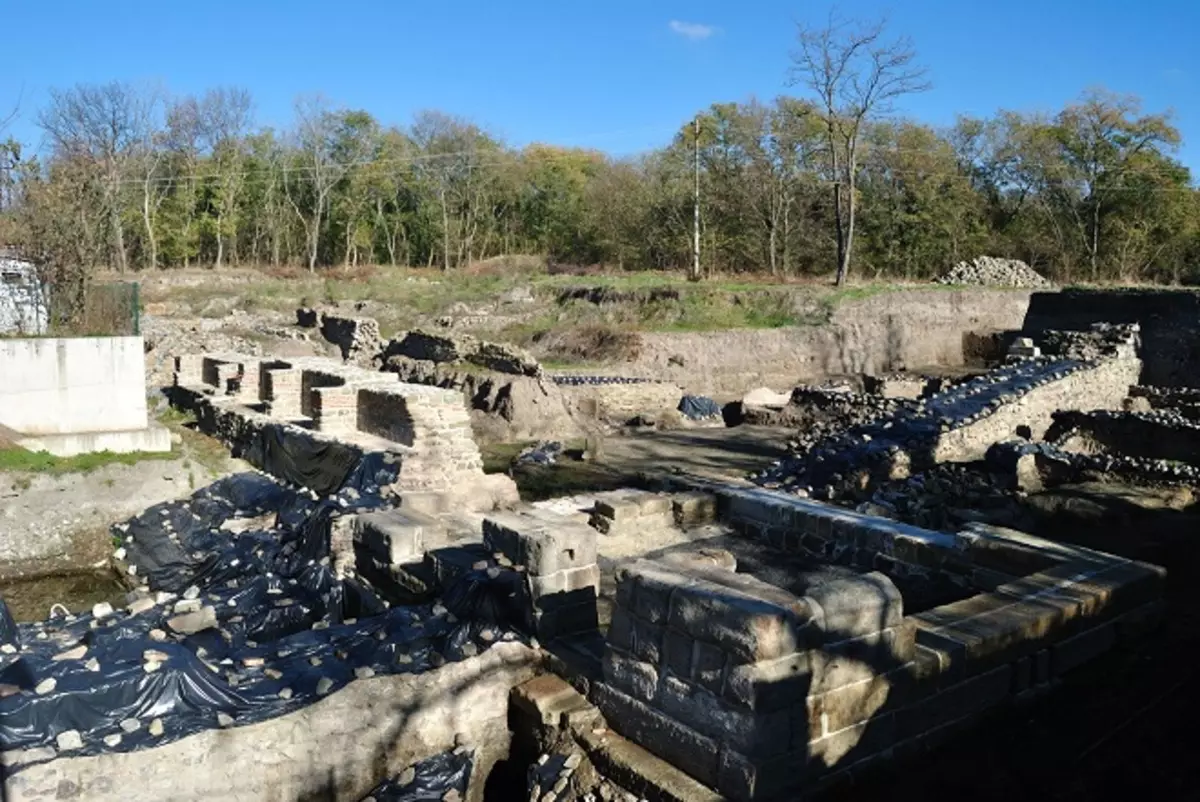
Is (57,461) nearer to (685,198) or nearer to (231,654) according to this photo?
(231,654)

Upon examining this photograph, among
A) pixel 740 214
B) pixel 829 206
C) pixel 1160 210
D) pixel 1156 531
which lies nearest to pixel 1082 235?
pixel 1160 210

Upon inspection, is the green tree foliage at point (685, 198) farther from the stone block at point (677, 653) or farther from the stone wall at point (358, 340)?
the stone block at point (677, 653)

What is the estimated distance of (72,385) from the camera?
13.9 meters

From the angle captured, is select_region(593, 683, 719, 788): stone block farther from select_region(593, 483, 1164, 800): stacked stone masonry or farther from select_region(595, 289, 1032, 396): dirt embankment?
select_region(595, 289, 1032, 396): dirt embankment

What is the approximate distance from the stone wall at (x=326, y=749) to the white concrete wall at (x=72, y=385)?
441 inches

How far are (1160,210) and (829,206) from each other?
13227 mm

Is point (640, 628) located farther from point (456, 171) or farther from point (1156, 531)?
point (456, 171)

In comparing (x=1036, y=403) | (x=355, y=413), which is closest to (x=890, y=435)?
(x=1036, y=403)

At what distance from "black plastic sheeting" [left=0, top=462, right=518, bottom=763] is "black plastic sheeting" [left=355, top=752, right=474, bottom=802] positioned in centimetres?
48

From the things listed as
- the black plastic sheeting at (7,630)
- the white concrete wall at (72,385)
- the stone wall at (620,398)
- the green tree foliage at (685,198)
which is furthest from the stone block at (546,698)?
the green tree foliage at (685,198)

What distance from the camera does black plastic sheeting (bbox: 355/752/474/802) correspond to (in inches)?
177

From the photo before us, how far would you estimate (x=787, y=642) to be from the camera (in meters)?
3.68

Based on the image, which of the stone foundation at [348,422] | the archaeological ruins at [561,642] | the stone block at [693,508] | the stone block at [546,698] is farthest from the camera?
the stone foundation at [348,422]

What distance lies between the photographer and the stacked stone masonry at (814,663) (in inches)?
145
